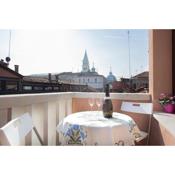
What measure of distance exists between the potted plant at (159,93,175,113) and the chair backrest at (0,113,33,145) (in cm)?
159

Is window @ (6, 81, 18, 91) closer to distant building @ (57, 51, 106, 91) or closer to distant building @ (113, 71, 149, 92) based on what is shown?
distant building @ (57, 51, 106, 91)

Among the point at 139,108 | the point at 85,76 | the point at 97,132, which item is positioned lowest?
the point at 97,132

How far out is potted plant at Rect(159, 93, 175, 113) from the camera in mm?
2365

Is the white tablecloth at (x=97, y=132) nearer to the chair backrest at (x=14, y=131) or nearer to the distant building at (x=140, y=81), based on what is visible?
the chair backrest at (x=14, y=131)

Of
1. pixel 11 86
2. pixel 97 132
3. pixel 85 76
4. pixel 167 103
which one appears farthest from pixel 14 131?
pixel 167 103

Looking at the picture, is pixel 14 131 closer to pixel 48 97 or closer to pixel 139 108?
pixel 48 97

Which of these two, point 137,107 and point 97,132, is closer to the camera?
point 97,132

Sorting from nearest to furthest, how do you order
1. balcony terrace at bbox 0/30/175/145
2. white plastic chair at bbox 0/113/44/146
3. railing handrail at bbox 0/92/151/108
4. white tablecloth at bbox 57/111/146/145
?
white plastic chair at bbox 0/113/44/146 → white tablecloth at bbox 57/111/146/145 → railing handrail at bbox 0/92/151/108 → balcony terrace at bbox 0/30/175/145

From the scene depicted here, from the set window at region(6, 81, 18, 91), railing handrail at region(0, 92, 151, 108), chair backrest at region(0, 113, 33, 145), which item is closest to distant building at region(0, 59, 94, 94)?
window at region(6, 81, 18, 91)

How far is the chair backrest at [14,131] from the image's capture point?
3.65ft

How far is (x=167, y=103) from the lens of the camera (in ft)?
7.80

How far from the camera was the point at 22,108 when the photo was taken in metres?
1.91

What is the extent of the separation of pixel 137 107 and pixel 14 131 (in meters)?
1.53
